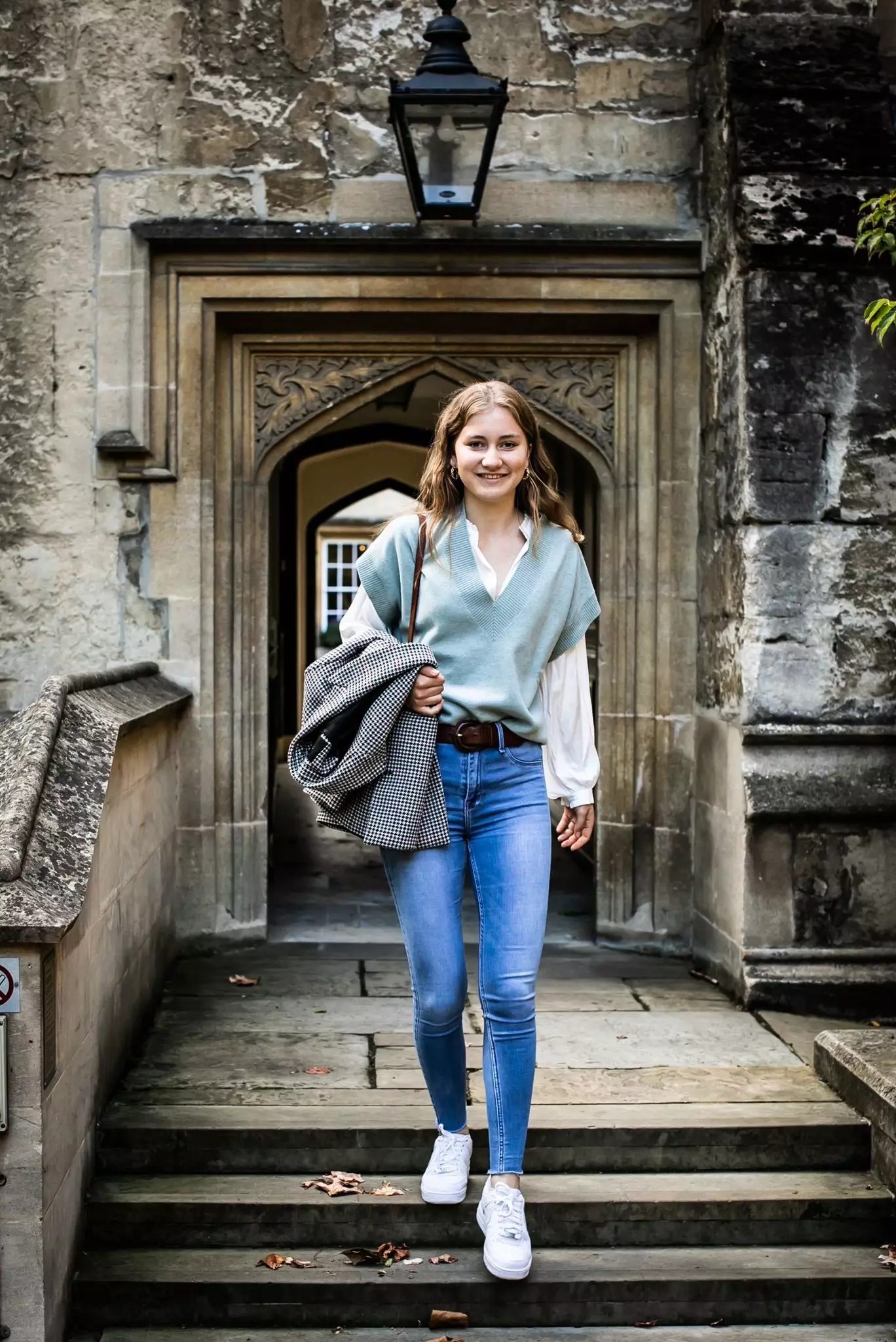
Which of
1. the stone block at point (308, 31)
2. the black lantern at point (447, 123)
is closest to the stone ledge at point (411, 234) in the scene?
the black lantern at point (447, 123)

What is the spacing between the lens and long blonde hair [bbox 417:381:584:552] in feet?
9.98

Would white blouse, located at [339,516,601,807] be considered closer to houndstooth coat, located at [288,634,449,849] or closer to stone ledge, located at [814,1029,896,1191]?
houndstooth coat, located at [288,634,449,849]

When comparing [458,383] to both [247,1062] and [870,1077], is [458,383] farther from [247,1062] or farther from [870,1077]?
[870,1077]

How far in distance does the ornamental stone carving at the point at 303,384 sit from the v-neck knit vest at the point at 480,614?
287cm

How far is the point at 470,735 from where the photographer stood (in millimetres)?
2939

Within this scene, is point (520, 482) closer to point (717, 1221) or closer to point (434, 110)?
point (717, 1221)

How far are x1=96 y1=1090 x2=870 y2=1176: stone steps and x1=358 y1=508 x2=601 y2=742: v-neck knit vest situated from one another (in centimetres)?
120

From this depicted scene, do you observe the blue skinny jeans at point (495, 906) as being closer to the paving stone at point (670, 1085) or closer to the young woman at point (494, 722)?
the young woman at point (494, 722)

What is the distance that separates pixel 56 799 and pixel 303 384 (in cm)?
304

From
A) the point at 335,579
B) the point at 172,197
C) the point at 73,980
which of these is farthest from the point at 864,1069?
the point at 335,579

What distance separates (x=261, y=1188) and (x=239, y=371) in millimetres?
3477

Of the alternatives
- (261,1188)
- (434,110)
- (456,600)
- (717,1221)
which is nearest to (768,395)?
A: (434,110)

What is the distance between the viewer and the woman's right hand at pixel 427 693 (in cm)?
291

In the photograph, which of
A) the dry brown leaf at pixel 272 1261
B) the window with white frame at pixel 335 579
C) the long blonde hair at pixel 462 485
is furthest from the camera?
the window with white frame at pixel 335 579
